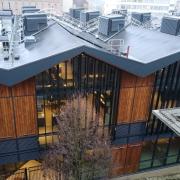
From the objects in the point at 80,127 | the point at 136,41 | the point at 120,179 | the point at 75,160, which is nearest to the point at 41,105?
the point at 80,127

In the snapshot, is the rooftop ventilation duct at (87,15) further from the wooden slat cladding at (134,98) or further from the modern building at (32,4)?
the modern building at (32,4)

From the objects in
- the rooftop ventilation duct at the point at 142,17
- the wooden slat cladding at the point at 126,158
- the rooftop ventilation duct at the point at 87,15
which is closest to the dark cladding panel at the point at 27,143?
the wooden slat cladding at the point at 126,158

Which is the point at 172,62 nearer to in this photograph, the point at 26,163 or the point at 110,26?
the point at 110,26

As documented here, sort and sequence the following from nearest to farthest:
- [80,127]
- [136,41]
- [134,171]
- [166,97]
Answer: [80,127], [166,97], [134,171], [136,41]

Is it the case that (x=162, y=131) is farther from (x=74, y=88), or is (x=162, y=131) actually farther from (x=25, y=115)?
(x=25, y=115)

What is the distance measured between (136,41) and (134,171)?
13747 millimetres

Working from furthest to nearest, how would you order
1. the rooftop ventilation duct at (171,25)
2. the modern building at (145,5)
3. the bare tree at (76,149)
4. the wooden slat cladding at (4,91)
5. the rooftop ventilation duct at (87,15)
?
the modern building at (145,5)
the rooftop ventilation duct at (87,15)
the rooftop ventilation duct at (171,25)
the bare tree at (76,149)
the wooden slat cladding at (4,91)

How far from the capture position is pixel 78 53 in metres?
18.7

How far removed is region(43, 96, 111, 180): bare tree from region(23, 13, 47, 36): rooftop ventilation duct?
11211mm

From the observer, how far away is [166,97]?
23.7 metres

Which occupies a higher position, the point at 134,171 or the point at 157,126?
the point at 157,126

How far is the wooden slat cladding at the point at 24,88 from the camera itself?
1853 cm

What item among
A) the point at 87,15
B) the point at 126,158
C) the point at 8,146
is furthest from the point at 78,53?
the point at 87,15

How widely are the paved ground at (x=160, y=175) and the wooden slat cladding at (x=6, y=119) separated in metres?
12.1
